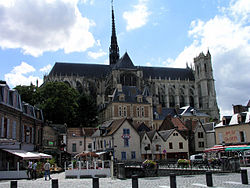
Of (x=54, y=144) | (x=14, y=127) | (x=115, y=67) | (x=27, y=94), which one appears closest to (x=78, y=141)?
(x=54, y=144)

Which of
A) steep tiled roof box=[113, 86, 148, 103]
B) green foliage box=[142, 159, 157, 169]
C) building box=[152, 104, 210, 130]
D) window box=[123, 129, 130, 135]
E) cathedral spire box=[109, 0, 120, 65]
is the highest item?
cathedral spire box=[109, 0, 120, 65]

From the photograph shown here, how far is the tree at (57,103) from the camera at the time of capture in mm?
54875

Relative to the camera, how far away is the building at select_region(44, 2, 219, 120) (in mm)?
87250

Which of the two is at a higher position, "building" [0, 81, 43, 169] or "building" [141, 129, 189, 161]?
"building" [0, 81, 43, 169]

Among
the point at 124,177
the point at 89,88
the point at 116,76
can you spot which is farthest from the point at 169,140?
the point at 89,88

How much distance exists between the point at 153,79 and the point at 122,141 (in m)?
69.7

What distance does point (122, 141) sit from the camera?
3681 cm

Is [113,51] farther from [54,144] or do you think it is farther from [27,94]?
[54,144]

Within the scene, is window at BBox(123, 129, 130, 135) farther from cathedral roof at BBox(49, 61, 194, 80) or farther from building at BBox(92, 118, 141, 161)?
cathedral roof at BBox(49, 61, 194, 80)

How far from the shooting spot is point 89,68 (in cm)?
10162

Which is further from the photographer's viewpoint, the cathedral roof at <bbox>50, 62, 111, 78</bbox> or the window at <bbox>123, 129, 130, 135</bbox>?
the cathedral roof at <bbox>50, 62, 111, 78</bbox>

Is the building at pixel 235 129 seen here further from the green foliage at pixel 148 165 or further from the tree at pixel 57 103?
the tree at pixel 57 103

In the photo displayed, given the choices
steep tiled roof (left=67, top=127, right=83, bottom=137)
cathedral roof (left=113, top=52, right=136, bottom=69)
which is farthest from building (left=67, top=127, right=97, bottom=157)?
cathedral roof (left=113, top=52, right=136, bottom=69)

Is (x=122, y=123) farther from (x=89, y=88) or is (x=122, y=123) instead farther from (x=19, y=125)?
(x=89, y=88)
